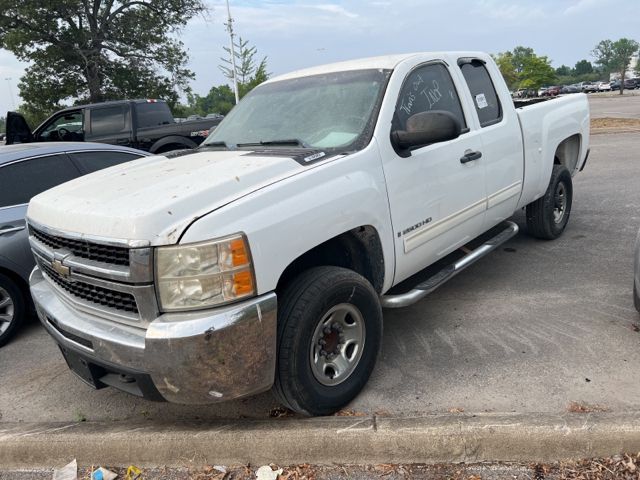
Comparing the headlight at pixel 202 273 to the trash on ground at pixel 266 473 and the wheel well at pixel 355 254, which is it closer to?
the wheel well at pixel 355 254

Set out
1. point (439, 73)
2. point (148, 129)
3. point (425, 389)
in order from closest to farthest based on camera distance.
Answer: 1. point (425, 389)
2. point (439, 73)
3. point (148, 129)

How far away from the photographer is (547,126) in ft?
16.3

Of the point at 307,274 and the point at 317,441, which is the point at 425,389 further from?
the point at 307,274

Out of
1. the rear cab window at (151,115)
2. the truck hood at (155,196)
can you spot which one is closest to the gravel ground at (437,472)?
the truck hood at (155,196)

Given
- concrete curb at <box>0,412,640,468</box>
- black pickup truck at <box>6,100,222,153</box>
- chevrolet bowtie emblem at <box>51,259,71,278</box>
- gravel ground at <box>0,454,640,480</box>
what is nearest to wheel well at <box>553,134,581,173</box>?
concrete curb at <box>0,412,640,468</box>

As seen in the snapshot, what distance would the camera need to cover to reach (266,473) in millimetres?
2609

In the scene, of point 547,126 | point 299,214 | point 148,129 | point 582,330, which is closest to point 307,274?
point 299,214

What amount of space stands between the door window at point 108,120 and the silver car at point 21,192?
5.58 meters

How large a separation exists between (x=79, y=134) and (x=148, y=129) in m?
1.53

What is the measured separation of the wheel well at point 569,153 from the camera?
18.6 ft

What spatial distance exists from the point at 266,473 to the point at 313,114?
87.2 inches

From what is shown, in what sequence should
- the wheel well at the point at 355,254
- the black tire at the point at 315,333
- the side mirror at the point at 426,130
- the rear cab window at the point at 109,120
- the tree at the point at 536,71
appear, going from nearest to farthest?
the black tire at the point at 315,333 → the wheel well at the point at 355,254 → the side mirror at the point at 426,130 → the rear cab window at the point at 109,120 → the tree at the point at 536,71

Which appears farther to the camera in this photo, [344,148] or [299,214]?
[344,148]

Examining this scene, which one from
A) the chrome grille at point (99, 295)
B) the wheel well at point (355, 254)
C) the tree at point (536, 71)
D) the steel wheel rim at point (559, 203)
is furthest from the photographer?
the tree at point (536, 71)
